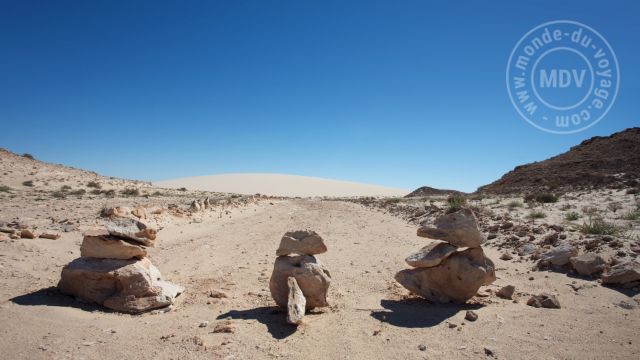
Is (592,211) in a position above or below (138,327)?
above

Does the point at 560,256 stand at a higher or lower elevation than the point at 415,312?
higher

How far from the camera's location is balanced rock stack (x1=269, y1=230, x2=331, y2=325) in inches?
243

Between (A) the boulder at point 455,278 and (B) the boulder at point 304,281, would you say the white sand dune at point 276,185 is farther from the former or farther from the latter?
(B) the boulder at point 304,281

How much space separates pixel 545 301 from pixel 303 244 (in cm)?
417

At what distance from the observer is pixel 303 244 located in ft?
21.4

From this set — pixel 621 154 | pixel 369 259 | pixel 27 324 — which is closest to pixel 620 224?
pixel 369 259

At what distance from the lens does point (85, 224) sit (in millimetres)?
12391

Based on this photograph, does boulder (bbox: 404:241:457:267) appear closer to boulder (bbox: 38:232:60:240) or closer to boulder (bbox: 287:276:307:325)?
boulder (bbox: 287:276:307:325)

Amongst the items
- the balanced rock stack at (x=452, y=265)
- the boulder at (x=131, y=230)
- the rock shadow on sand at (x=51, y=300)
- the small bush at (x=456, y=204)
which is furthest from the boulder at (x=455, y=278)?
the small bush at (x=456, y=204)

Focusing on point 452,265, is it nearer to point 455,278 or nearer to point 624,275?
point 455,278

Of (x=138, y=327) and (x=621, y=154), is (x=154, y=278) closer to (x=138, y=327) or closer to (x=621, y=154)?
(x=138, y=327)

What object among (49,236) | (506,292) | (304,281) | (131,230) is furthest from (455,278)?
(49,236)

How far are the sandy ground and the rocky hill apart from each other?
71.3ft

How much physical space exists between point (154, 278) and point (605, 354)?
6.72 meters
